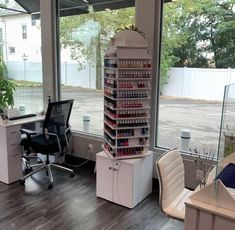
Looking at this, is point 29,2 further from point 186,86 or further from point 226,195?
point 226,195

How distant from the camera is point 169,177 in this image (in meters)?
2.09

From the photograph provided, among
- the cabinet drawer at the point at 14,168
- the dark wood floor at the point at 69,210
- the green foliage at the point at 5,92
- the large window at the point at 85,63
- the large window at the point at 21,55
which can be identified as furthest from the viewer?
the large window at the point at 21,55

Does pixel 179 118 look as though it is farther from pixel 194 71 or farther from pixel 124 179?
pixel 124 179

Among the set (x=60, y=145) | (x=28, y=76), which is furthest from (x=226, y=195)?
(x=28, y=76)

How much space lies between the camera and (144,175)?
9.95 feet

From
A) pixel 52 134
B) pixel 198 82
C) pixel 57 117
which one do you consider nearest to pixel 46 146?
pixel 52 134

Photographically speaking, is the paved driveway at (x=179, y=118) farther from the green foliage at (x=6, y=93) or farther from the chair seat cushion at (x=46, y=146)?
the green foliage at (x=6, y=93)

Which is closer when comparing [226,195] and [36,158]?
[226,195]

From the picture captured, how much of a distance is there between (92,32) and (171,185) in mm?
2487

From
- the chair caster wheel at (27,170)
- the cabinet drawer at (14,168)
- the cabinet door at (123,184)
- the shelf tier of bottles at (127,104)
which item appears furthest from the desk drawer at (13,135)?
the cabinet door at (123,184)

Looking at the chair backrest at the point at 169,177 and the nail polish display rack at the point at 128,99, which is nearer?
the chair backrest at the point at 169,177

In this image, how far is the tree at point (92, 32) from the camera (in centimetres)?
355

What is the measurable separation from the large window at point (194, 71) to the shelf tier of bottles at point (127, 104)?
0.53 meters

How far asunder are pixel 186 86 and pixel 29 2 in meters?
2.82
